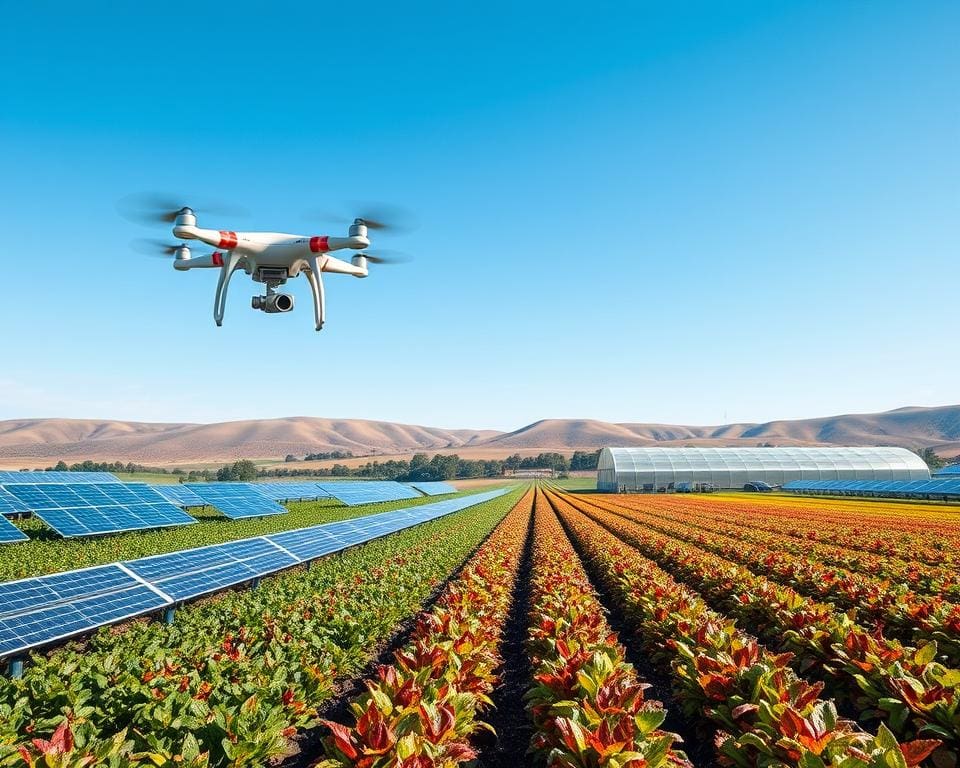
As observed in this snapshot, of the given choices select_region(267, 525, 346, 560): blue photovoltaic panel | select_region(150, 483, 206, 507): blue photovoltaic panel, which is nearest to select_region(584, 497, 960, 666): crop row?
select_region(267, 525, 346, 560): blue photovoltaic panel

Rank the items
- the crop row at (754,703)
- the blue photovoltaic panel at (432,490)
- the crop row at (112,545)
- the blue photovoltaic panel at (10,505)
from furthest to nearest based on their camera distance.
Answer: the blue photovoltaic panel at (432,490) → the blue photovoltaic panel at (10,505) → the crop row at (112,545) → the crop row at (754,703)

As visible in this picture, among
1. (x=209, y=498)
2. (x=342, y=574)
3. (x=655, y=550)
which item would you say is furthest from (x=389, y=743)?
(x=209, y=498)

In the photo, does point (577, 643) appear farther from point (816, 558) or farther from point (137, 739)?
point (816, 558)

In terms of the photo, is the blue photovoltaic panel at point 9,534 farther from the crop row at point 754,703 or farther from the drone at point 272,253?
the crop row at point 754,703

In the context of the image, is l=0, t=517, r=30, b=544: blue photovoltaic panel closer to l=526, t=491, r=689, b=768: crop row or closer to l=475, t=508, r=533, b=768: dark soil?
l=475, t=508, r=533, b=768: dark soil

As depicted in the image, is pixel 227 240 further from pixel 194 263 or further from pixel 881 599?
pixel 881 599

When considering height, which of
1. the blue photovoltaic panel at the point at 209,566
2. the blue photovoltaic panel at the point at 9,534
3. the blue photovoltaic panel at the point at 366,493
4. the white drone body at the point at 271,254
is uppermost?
the white drone body at the point at 271,254

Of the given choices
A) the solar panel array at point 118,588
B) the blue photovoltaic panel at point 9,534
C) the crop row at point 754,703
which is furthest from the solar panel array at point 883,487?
the blue photovoltaic panel at point 9,534

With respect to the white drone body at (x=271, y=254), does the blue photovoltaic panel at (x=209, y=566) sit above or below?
below
